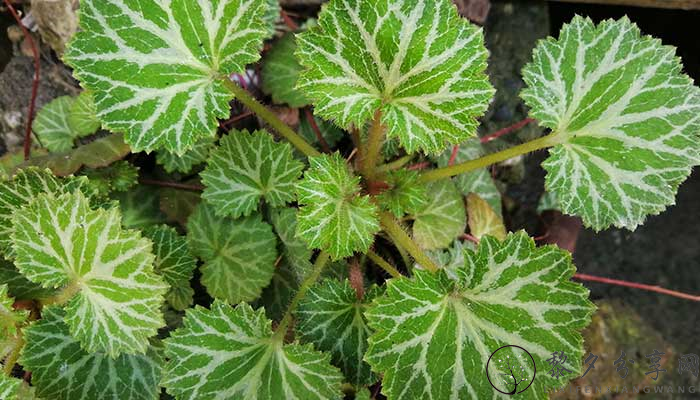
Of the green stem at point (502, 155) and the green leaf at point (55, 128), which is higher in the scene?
the green stem at point (502, 155)

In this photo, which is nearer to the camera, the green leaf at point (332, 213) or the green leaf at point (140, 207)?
the green leaf at point (332, 213)

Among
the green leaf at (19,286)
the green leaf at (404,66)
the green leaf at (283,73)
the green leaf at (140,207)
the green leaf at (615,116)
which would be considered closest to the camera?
the green leaf at (404,66)

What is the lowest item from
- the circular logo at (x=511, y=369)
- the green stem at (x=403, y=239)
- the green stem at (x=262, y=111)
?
the circular logo at (x=511, y=369)

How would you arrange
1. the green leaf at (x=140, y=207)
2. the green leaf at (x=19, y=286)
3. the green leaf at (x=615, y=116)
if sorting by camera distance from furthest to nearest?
the green leaf at (x=140, y=207)
the green leaf at (x=19, y=286)
the green leaf at (x=615, y=116)

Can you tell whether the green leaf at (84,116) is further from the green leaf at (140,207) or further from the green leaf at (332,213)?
the green leaf at (332,213)

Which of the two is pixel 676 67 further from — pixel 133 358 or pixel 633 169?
pixel 133 358

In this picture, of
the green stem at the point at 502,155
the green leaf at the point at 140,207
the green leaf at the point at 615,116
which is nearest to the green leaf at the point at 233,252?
the green leaf at the point at 140,207

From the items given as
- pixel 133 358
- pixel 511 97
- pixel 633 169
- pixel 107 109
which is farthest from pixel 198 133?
pixel 511 97

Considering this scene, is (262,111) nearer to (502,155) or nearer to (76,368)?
(502,155)
